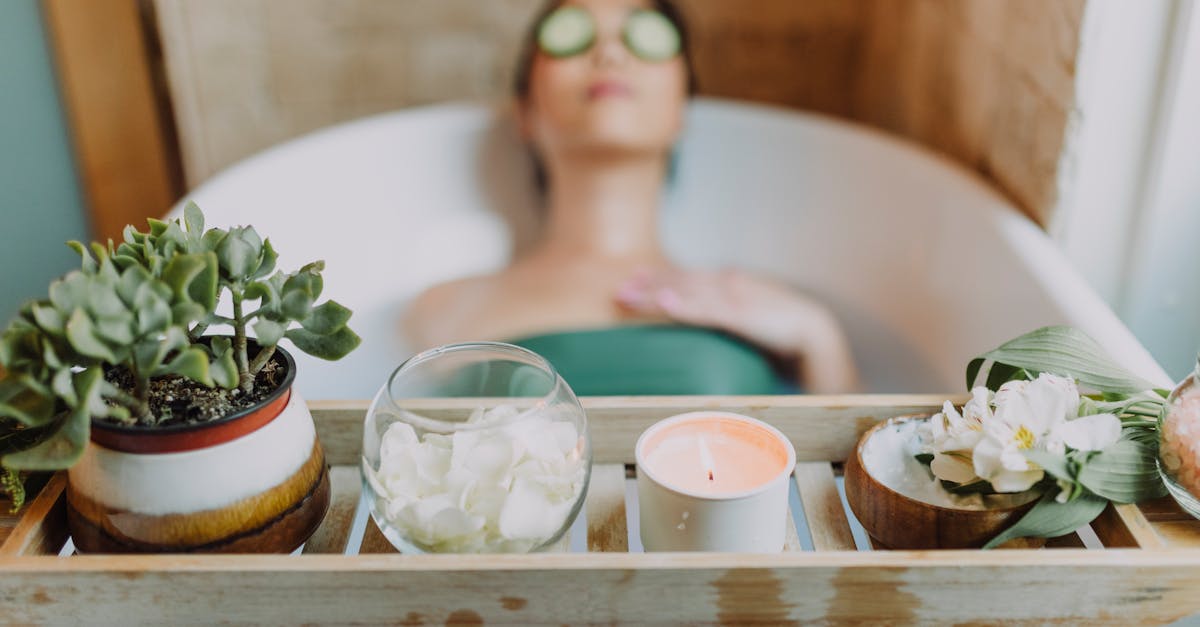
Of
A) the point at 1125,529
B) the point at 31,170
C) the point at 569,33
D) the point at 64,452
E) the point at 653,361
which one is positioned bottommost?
the point at 653,361

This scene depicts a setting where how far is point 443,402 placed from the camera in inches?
31.5

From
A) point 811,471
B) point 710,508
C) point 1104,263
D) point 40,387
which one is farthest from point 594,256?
point 40,387

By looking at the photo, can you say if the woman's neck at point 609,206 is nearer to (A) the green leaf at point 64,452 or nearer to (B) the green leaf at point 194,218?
(B) the green leaf at point 194,218

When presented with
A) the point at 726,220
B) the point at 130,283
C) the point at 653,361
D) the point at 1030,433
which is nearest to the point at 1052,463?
the point at 1030,433

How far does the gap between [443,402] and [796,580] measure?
315mm

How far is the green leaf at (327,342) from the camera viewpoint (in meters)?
0.69

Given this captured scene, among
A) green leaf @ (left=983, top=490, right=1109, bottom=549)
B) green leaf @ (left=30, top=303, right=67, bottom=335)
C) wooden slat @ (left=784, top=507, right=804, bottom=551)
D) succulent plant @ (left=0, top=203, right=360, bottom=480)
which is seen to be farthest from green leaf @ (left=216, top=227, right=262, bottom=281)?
green leaf @ (left=983, top=490, right=1109, bottom=549)

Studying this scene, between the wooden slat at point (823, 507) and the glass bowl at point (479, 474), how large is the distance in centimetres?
19

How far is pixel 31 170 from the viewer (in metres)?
2.08

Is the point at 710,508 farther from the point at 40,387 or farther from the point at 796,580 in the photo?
the point at 40,387

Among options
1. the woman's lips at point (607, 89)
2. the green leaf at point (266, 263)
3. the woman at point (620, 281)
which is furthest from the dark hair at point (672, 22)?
the green leaf at point (266, 263)

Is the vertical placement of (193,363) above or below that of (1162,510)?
above

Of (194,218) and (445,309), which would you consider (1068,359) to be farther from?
(445,309)

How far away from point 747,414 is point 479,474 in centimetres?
26
